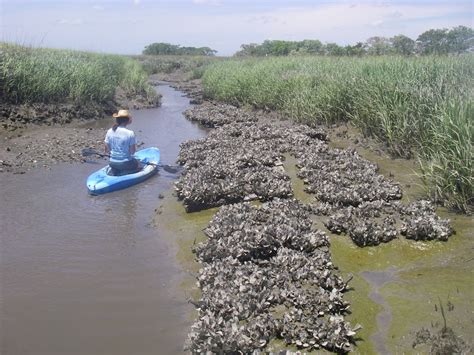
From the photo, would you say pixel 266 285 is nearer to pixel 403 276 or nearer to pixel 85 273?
pixel 403 276

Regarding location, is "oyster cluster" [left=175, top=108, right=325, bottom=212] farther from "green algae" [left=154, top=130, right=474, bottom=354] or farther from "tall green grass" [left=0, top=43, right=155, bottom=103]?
"tall green grass" [left=0, top=43, right=155, bottom=103]

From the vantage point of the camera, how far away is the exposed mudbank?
16.1ft

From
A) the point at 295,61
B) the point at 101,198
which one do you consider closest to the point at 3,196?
the point at 101,198

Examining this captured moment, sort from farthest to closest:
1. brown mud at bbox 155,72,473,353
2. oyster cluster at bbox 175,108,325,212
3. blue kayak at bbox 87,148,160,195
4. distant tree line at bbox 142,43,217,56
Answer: distant tree line at bbox 142,43,217,56 < blue kayak at bbox 87,148,160,195 < oyster cluster at bbox 175,108,325,212 < brown mud at bbox 155,72,473,353

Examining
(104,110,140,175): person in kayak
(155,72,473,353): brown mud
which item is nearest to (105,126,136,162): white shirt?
(104,110,140,175): person in kayak

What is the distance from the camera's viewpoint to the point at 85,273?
699 cm

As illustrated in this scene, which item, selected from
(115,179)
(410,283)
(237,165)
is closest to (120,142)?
(115,179)

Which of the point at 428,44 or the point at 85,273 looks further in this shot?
the point at 428,44

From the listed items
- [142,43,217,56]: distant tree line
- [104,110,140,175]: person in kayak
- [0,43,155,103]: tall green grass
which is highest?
[142,43,217,56]: distant tree line

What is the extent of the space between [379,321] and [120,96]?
25.8 metres

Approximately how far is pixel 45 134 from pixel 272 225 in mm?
12578

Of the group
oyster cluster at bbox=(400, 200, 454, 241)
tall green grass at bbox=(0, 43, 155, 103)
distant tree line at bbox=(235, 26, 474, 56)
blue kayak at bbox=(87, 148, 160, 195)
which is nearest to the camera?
oyster cluster at bbox=(400, 200, 454, 241)

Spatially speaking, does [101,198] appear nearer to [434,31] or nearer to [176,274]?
[176,274]

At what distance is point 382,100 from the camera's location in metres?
12.0
